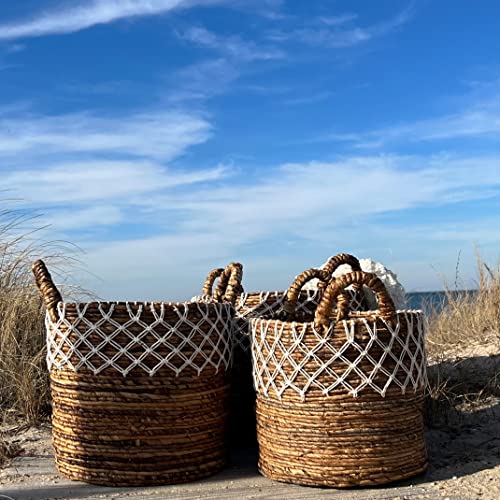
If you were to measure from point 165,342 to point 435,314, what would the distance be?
4.40 metres

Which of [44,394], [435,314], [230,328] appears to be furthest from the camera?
[435,314]

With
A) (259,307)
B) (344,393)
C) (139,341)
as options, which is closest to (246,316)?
(259,307)

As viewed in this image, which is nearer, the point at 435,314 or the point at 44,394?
the point at 44,394

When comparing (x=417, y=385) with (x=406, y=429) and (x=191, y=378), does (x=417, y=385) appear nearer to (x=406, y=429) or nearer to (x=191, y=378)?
(x=406, y=429)

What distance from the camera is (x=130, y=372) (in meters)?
3.43

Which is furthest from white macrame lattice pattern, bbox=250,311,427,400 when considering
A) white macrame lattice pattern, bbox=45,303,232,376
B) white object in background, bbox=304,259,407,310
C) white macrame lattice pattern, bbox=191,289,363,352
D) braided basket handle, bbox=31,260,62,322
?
white object in background, bbox=304,259,407,310

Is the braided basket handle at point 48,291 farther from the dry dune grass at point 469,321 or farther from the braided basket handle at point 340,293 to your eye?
the dry dune grass at point 469,321

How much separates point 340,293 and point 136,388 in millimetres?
1102

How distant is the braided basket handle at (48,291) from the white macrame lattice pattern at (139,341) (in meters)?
0.07

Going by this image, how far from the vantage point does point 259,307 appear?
4.18 metres

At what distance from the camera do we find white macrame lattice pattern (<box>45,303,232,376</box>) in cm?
343

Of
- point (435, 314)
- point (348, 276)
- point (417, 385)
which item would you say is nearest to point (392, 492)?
point (417, 385)

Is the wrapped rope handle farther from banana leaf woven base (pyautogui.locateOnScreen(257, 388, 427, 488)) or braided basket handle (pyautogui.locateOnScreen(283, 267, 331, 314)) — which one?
banana leaf woven base (pyautogui.locateOnScreen(257, 388, 427, 488))

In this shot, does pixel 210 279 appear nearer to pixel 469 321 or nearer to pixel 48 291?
pixel 48 291
